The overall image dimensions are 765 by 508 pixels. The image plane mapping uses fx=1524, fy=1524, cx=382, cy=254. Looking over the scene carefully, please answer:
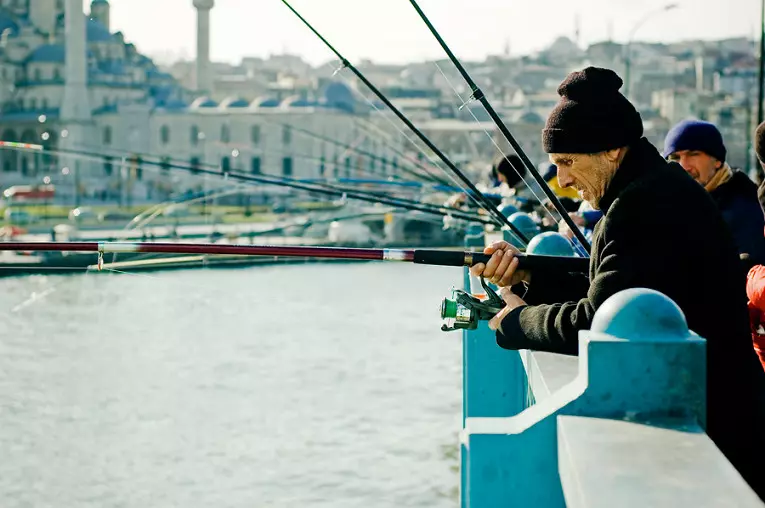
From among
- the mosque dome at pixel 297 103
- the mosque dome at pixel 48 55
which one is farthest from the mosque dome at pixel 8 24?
the mosque dome at pixel 297 103

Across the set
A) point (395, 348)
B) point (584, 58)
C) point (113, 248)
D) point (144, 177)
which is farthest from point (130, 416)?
point (584, 58)

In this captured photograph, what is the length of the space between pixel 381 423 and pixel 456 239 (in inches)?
1012

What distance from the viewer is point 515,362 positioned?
6.07 meters

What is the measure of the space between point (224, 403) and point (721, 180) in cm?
1195

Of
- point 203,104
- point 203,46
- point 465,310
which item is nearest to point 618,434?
point 465,310

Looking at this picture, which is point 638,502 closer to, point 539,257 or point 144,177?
point 539,257

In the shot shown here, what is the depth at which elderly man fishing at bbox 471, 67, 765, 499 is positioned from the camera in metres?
2.66

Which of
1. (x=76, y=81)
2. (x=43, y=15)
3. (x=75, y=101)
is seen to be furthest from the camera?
(x=43, y=15)

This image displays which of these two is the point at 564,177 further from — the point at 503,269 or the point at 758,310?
the point at 758,310

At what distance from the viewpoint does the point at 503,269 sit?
3.50 metres

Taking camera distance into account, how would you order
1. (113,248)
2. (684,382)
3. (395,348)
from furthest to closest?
(395,348) → (113,248) → (684,382)

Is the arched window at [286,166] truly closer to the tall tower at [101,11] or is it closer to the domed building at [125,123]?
the domed building at [125,123]

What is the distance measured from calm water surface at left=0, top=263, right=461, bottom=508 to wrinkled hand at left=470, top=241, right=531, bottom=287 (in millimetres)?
4744

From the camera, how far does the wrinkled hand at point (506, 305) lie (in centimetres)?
320
